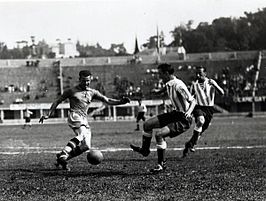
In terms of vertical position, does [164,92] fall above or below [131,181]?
above

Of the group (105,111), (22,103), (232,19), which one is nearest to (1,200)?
(105,111)

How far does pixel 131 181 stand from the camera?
8883 millimetres

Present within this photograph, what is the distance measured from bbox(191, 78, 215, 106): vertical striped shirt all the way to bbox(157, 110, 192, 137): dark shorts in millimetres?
3764

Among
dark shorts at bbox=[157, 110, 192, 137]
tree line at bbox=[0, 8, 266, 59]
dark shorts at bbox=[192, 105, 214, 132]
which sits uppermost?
tree line at bbox=[0, 8, 266, 59]

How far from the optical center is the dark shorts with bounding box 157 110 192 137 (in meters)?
10.3

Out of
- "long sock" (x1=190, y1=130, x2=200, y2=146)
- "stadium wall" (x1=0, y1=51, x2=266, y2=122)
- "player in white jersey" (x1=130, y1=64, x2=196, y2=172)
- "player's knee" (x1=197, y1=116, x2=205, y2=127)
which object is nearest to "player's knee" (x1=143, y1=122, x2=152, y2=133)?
"player in white jersey" (x1=130, y1=64, x2=196, y2=172)

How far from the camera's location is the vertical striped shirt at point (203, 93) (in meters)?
14.1

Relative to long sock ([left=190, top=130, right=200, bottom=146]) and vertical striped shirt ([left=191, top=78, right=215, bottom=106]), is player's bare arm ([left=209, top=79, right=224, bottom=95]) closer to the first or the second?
vertical striped shirt ([left=191, top=78, right=215, bottom=106])

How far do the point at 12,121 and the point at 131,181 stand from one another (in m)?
53.2

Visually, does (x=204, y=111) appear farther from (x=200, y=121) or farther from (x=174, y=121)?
(x=174, y=121)

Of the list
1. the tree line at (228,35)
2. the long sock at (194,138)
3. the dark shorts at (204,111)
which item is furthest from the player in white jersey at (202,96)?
the tree line at (228,35)

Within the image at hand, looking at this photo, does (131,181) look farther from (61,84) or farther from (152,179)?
(61,84)

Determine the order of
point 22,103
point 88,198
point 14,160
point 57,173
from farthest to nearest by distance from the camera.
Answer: point 22,103 → point 14,160 → point 57,173 → point 88,198

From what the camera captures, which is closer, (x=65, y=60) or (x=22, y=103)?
(x=22, y=103)
